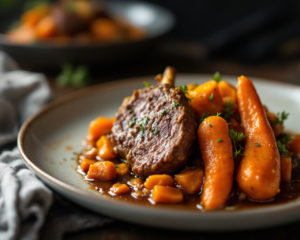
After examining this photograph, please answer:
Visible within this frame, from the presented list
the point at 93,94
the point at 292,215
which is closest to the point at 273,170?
the point at 292,215

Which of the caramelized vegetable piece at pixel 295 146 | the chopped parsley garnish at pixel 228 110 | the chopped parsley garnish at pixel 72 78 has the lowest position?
the chopped parsley garnish at pixel 72 78

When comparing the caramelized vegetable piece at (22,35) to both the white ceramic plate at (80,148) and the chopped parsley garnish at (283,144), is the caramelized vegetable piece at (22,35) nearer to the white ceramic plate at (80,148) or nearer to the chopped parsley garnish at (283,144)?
the white ceramic plate at (80,148)

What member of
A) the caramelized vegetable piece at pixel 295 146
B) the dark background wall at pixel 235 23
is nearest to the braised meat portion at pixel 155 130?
the caramelized vegetable piece at pixel 295 146

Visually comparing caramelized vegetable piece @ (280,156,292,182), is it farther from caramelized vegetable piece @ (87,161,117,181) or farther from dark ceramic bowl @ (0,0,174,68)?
dark ceramic bowl @ (0,0,174,68)

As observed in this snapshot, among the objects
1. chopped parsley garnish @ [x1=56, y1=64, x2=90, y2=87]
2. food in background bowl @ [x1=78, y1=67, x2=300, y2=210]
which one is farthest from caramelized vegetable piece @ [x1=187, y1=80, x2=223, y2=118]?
chopped parsley garnish @ [x1=56, y1=64, x2=90, y2=87]

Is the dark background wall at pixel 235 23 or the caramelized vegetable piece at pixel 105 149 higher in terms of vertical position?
the dark background wall at pixel 235 23

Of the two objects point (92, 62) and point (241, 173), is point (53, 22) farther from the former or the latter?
point (241, 173)
